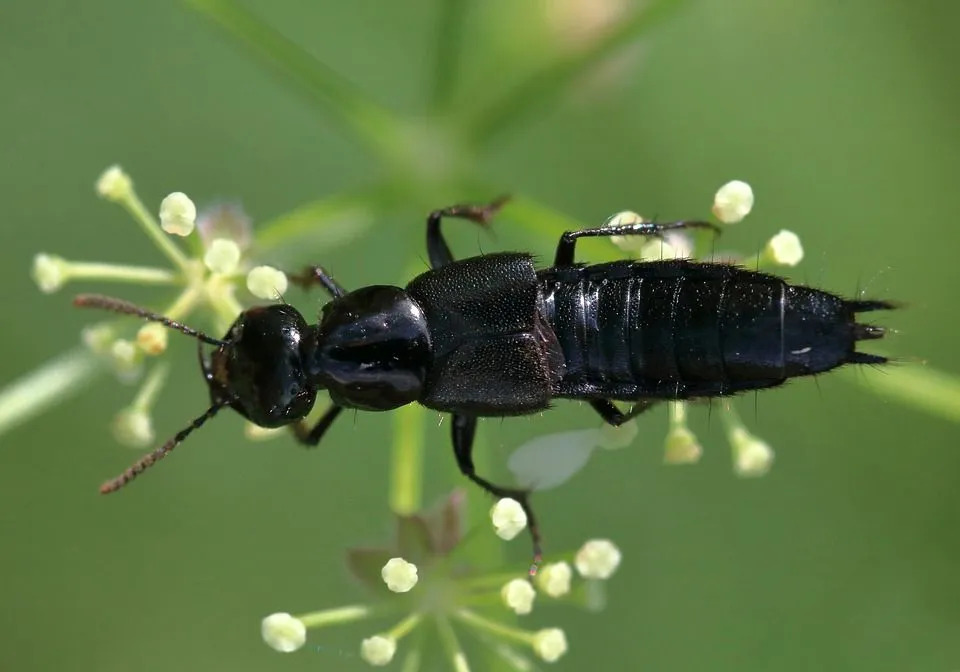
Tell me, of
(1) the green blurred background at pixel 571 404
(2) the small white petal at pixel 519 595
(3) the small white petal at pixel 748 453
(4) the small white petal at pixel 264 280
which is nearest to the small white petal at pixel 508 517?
(2) the small white petal at pixel 519 595

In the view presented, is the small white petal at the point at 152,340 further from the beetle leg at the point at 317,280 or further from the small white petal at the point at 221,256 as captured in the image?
the beetle leg at the point at 317,280

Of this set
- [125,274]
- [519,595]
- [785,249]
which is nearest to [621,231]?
[785,249]

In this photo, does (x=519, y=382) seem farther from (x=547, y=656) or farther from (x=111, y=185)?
(x=111, y=185)

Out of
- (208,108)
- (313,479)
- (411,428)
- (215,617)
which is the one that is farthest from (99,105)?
(411,428)

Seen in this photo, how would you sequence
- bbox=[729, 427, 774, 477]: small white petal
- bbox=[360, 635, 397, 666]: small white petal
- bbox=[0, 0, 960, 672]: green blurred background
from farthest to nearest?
bbox=[0, 0, 960, 672]: green blurred background → bbox=[729, 427, 774, 477]: small white petal → bbox=[360, 635, 397, 666]: small white petal

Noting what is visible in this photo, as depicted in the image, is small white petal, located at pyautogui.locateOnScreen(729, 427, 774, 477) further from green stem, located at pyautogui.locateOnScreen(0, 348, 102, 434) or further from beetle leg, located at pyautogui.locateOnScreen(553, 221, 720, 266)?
green stem, located at pyautogui.locateOnScreen(0, 348, 102, 434)

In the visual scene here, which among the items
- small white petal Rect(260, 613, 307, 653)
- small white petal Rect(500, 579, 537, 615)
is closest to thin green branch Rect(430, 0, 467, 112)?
small white petal Rect(500, 579, 537, 615)
